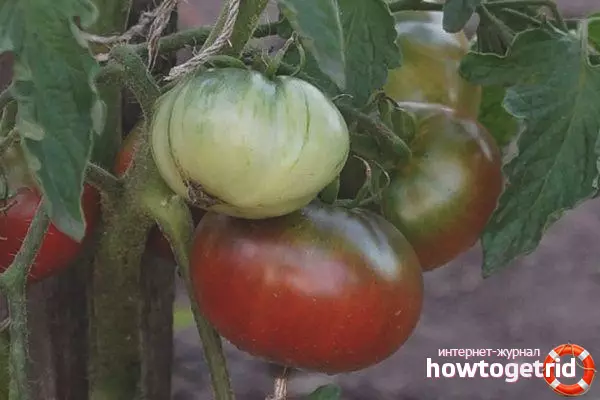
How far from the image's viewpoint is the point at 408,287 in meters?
0.64

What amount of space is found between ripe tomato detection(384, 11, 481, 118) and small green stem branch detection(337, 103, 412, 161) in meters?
0.08

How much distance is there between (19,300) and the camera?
0.63 meters

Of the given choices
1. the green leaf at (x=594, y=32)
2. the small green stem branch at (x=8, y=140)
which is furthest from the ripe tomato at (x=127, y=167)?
the green leaf at (x=594, y=32)

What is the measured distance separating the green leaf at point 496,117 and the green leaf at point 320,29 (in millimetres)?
440

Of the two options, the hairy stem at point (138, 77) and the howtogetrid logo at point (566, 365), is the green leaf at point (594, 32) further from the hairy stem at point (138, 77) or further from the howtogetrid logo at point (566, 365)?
the howtogetrid logo at point (566, 365)

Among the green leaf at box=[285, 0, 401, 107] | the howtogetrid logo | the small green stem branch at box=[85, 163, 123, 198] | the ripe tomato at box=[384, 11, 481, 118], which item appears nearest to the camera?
the green leaf at box=[285, 0, 401, 107]

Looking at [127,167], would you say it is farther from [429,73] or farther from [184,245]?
[429,73]

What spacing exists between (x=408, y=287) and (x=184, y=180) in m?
0.19

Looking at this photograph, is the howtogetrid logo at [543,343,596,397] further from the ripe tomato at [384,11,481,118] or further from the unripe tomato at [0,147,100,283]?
the unripe tomato at [0,147,100,283]

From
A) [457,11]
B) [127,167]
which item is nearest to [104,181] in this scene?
[127,167]

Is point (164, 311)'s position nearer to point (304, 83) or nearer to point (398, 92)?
point (398, 92)

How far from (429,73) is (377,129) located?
12 cm

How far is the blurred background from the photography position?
4.86 ft

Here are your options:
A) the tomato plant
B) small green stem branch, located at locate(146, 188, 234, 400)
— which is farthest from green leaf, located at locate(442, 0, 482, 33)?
small green stem branch, located at locate(146, 188, 234, 400)
